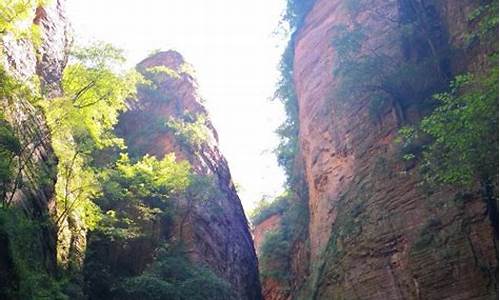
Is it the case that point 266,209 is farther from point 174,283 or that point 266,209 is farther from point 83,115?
point 83,115

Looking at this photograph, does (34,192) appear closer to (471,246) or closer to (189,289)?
(189,289)

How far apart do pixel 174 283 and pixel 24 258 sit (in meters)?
9.19

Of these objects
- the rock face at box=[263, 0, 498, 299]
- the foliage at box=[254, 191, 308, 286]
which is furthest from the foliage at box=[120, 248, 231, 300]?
the foliage at box=[254, 191, 308, 286]

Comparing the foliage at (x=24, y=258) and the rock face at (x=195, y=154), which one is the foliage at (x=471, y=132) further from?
the rock face at (x=195, y=154)

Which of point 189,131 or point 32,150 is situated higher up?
point 189,131

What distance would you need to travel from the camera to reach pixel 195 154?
30.6 meters

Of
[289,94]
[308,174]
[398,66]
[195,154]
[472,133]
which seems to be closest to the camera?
[472,133]

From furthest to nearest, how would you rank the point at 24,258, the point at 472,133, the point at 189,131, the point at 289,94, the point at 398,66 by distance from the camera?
the point at 189,131 → the point at 289,94 → the point at 398,66 → the point at 24,258 → the point at 472,133

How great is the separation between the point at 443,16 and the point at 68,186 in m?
14.1

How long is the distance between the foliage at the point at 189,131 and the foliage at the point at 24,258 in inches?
702

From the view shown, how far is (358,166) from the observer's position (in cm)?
1772

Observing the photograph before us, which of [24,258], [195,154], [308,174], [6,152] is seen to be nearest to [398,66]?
[308,174]

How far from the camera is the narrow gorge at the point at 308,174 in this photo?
12.5 m

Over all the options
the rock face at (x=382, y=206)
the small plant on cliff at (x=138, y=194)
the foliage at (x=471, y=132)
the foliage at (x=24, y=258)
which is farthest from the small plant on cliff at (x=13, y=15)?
the foliage at (x=471, y=132)
